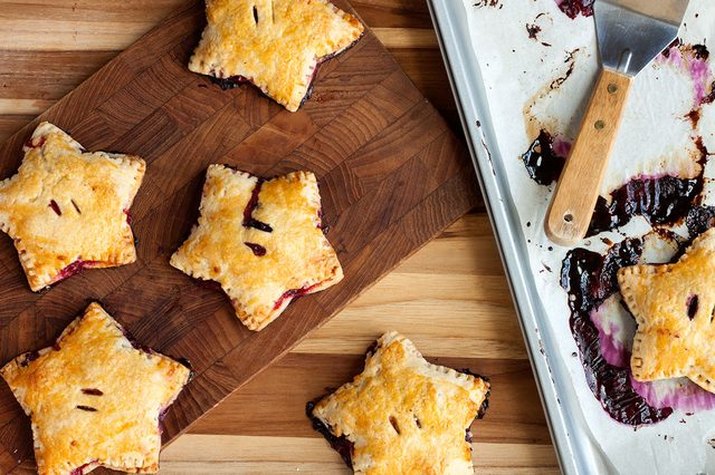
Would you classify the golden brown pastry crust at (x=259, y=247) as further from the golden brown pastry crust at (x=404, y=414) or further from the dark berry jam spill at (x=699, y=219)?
the dark berry jam spill at (x=699, y=219)

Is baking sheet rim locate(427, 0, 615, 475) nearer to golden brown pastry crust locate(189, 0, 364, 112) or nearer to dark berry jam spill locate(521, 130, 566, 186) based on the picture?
dark berry jam spill locate(521, 130, 566, 186)

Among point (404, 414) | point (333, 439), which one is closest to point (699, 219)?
point (404, 414)

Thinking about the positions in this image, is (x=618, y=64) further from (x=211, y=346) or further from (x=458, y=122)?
(x=211, y=346)

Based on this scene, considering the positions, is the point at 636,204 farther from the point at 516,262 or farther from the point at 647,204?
the point at 516,262

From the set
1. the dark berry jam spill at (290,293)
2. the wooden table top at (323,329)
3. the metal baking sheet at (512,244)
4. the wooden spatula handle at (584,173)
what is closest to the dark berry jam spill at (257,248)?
the dark berry jam spill at (290,293)

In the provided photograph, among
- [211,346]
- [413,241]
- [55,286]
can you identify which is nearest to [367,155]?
[413,241]

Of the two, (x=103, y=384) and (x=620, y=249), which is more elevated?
(x=620, y=249)
